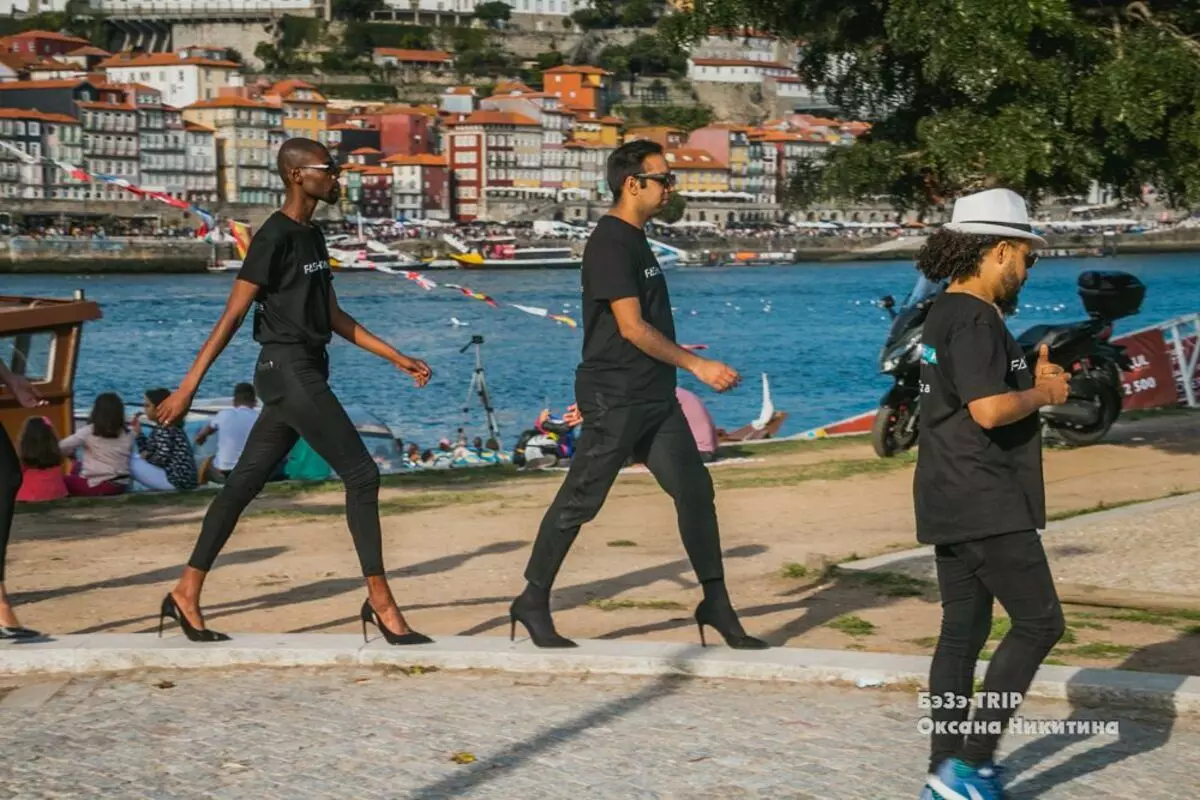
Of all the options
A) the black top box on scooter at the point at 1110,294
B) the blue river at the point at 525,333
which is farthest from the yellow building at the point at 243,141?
the black top box on scooter at the point at 1110,294

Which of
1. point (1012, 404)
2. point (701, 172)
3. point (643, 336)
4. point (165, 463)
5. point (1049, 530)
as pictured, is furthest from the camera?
point (701, 172)

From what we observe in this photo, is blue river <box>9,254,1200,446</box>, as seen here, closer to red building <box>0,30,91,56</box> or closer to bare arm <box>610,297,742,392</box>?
bare arm <box>610,297,742,392</box>

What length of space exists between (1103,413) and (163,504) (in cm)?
618

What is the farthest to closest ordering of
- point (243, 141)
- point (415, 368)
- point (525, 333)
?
point (243, 141) → point (525, 333) → point (415, 368)

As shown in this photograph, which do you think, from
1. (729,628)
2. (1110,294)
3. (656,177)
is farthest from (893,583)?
(1110,294)

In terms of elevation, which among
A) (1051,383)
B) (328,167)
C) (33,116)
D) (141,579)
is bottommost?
(33,116)

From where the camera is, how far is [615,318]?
250 inches

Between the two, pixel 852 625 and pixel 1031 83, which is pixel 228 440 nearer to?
pixel 1031 83

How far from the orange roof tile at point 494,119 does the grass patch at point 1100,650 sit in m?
168

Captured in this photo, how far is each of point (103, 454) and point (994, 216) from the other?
8687 mm

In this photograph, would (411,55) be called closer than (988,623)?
No

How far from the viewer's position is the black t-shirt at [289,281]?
6.51m

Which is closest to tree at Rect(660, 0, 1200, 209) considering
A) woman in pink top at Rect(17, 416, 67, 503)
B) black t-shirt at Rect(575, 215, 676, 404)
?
woman in pink top at Rect(17, 416, 67, 503)

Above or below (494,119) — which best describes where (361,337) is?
above
